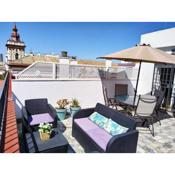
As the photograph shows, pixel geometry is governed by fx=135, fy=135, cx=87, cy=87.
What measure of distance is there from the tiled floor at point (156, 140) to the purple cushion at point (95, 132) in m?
0.46

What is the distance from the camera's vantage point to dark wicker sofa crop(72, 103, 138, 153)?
2.30 metres

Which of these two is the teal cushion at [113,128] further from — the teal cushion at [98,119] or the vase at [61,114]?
the vase at [61,114]

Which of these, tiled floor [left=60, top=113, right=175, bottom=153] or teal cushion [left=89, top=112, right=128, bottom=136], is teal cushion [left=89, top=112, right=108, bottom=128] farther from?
tiled floor [left=60, top=113, right=175, bottom=153]

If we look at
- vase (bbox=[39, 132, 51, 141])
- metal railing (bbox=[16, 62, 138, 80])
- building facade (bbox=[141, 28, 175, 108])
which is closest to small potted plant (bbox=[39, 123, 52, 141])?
vase (bbox=[39, 132, 51, 141])

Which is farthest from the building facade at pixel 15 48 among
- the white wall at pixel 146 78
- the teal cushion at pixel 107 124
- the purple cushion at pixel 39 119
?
the teal cushion at pixel 107 124

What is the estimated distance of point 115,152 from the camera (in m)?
2.33

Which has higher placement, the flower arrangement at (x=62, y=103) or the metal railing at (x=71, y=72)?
the metal railing at (x=71, y=72)

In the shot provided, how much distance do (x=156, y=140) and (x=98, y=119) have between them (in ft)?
5.49

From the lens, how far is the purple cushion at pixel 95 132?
2.65 meters

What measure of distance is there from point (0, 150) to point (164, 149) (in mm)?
3335

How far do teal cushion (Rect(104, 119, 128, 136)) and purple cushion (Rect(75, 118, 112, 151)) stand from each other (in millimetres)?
97
